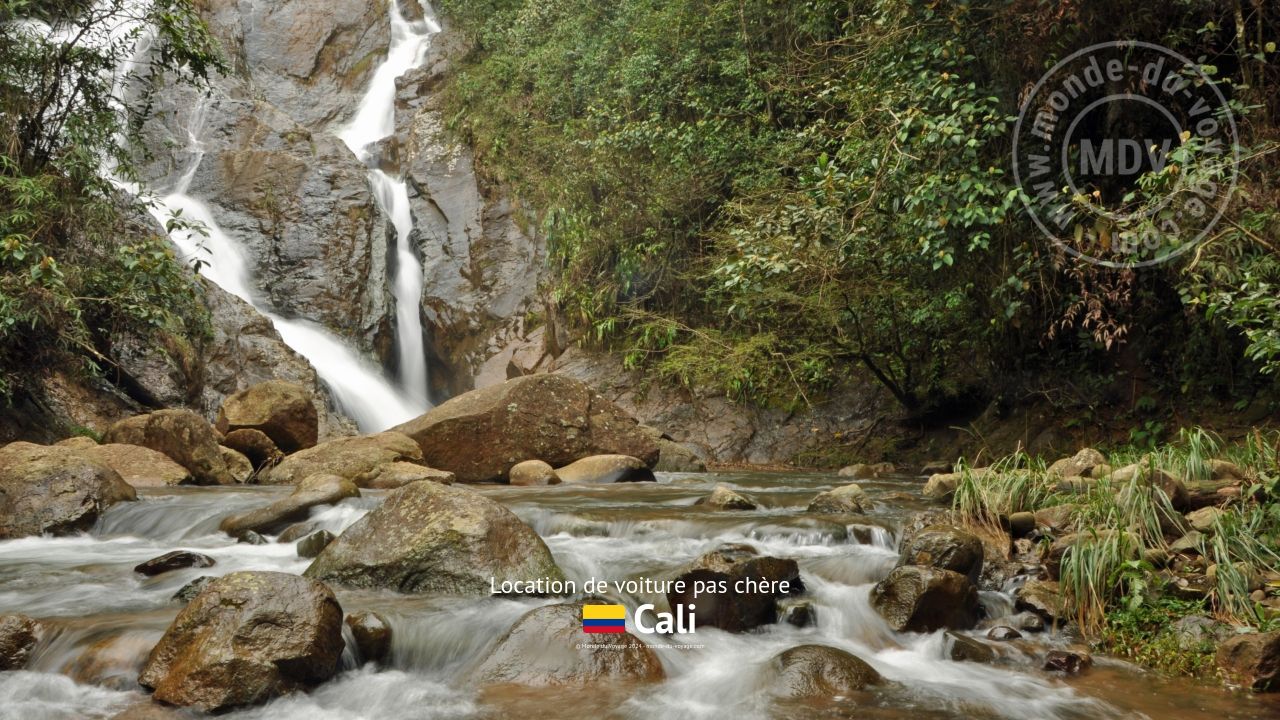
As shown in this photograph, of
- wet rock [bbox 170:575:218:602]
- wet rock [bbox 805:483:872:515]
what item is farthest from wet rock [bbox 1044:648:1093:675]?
wet rock [bbox 170:575:218:602]

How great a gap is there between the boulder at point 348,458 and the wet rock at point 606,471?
1774mm

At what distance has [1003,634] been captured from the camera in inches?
191

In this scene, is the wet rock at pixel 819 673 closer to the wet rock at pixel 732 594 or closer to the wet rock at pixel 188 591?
the wet rock at pixel 732 594

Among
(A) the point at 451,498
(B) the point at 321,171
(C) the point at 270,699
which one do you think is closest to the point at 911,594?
(A) the point at 451,498

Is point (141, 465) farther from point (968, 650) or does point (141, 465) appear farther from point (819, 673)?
point (968, 650)

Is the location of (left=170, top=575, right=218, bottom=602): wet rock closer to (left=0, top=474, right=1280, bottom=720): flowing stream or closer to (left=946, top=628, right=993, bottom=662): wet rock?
(left=0, top=474, right=1280, bottom=720): flowing stream

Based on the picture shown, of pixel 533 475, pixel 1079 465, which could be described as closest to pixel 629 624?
pixel 1079 465

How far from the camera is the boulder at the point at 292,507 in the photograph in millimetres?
7051

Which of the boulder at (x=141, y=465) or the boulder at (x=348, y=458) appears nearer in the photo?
the boulder at (x=141, y=465)

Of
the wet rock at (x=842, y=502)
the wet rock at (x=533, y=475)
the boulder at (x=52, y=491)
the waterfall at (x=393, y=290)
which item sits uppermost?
the waterfall at (x=393, y=290)

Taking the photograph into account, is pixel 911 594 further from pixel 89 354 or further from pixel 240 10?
pixel 240 10

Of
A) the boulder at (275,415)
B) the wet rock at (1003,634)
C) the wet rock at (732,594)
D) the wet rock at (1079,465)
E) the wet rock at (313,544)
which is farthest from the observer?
the boulder at (275,415)

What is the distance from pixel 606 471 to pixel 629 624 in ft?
18.1

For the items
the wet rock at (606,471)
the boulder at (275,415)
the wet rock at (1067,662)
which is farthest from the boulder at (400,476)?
the wet rock at (1067,662)
